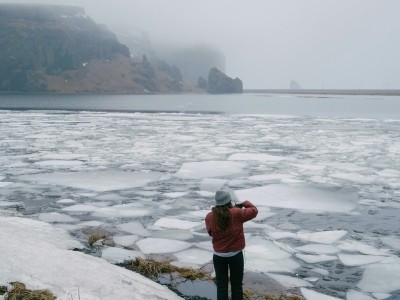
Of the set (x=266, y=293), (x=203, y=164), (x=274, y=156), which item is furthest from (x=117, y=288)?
(x=274, y=156)

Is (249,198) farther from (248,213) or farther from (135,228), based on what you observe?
(248,213)

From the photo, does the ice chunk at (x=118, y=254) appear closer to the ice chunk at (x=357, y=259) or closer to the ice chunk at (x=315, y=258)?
the ice chunk at (x=315, y=258)

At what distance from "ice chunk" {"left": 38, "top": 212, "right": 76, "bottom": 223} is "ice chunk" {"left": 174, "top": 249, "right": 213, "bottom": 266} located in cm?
301

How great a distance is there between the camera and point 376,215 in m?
9.05

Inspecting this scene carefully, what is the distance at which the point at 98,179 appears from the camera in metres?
12.5

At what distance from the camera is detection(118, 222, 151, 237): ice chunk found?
792 centimetres

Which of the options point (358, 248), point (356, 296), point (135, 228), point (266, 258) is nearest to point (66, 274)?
point (135, 228)

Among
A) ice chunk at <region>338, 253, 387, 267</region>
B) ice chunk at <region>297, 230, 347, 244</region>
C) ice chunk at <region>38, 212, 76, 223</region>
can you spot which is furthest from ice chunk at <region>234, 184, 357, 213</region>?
ice chunk at <region>38, 212, 76, 223</region>

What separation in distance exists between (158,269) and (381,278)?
3.36 m

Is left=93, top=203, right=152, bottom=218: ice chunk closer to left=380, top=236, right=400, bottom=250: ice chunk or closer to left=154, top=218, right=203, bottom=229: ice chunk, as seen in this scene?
left=154, top=218, right=203, bottom=229: ice chunk

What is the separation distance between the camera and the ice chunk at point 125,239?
735 cm

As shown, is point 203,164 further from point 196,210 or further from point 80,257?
point 80,257

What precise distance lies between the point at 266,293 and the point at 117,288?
2022 millimetres

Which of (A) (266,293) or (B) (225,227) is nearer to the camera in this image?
(B) (225,227)
